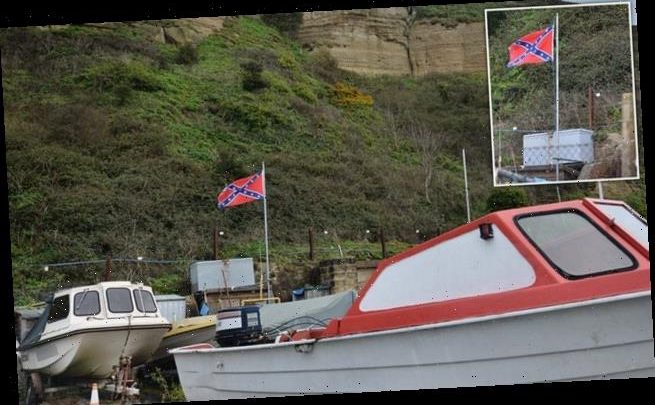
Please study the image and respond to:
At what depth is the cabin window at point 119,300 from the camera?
7943 millimetres

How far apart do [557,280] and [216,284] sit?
545 cm

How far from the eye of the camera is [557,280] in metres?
5.46

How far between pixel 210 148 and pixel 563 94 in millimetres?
6673

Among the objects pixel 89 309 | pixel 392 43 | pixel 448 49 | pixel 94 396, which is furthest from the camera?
pixel 392 43

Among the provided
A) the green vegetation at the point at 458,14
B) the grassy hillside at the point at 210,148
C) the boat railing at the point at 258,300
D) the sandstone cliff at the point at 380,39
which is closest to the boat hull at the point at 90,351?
the boat railing at the point at 258,300

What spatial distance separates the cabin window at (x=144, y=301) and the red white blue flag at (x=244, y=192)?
88.4 inches

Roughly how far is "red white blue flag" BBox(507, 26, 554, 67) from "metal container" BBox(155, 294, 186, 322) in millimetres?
4466

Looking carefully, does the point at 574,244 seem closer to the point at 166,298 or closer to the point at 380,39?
the point at 166,298

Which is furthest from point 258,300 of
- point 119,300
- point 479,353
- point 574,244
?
point 574,244

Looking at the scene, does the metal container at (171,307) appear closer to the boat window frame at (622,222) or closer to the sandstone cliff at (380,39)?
the boat window frame at (622,222)

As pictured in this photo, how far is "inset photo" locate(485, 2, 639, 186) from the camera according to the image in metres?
9.52

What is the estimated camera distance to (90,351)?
25.2ft

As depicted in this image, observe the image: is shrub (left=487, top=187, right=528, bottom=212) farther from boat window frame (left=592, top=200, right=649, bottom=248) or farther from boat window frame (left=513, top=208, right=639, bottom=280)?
boat window frame (left=513, top=208, right=639, bottom=280)

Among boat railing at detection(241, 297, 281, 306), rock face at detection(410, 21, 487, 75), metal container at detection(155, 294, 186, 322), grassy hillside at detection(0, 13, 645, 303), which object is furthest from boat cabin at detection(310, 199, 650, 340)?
Result: rock face at detection(410, 21, 487, 75)
